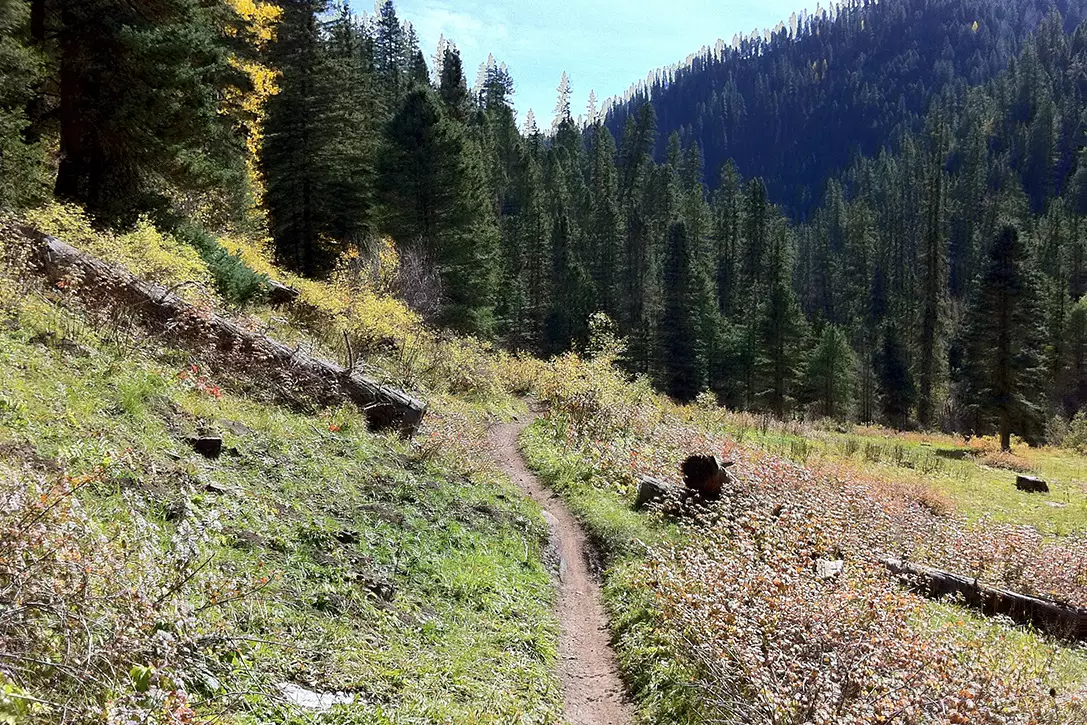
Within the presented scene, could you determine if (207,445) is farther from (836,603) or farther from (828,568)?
(828,568)

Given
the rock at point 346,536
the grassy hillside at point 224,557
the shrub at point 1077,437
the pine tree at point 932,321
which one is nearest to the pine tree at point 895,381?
the pine tree at point 932,321

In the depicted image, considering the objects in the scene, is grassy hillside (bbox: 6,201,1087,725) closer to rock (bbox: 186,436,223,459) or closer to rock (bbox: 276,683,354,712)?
rock (bbox: 276,683,354,712)

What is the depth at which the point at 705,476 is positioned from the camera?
11727mm

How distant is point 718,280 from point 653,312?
90.6ft

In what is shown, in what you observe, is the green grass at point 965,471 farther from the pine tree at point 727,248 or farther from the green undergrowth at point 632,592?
the pine tree at point 727,248

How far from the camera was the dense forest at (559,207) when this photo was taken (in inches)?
547

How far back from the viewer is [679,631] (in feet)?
22.8

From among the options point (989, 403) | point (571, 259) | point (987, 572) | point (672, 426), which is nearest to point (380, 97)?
point (571, 259)

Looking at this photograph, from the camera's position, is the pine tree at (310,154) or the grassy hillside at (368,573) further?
the pine tree at (310,154)

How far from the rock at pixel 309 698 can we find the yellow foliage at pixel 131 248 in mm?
7883

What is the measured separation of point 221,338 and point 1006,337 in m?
36.7

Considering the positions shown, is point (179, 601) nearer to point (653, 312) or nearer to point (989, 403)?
point (989, 403)

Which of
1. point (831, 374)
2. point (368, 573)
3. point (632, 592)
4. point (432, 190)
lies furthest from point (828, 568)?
point (831, 374)

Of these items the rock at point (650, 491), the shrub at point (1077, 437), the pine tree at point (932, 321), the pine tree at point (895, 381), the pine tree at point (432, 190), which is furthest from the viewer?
the pine tree at point (895, 381)
